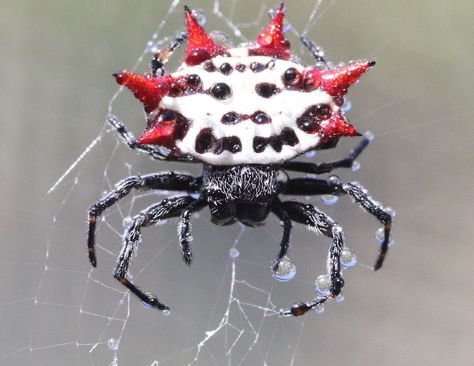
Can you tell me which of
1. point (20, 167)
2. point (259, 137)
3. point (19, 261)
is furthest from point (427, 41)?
point (259, 137)

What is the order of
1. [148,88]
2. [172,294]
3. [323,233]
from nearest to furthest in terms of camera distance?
[148,88] → [323,233] → [172,294]

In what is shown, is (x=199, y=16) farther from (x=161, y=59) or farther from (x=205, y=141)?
(x=205, y=141)

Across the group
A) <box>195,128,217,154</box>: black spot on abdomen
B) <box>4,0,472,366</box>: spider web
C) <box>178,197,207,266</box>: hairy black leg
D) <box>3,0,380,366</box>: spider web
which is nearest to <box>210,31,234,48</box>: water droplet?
<box>195,128,217,154</box>: black spot on abdomen

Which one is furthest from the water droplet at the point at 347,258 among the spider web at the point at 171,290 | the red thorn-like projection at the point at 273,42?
the spider web at the point at 171,290

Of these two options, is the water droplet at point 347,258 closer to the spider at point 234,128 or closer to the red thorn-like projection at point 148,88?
the spider at point 234,128

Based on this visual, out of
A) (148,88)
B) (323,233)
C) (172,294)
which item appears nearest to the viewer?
(148,88)

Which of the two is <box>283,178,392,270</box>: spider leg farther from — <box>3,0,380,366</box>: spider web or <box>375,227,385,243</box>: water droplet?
<box>3,0,380,366</box>: spider web

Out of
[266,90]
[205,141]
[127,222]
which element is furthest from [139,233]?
[266,90]

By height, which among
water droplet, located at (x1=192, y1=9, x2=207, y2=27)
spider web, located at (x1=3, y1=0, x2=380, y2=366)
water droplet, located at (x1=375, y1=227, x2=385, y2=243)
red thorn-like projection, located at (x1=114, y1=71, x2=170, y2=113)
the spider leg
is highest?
water droplet, located at (x1=192, y1=9, x2=207, y2=27)
